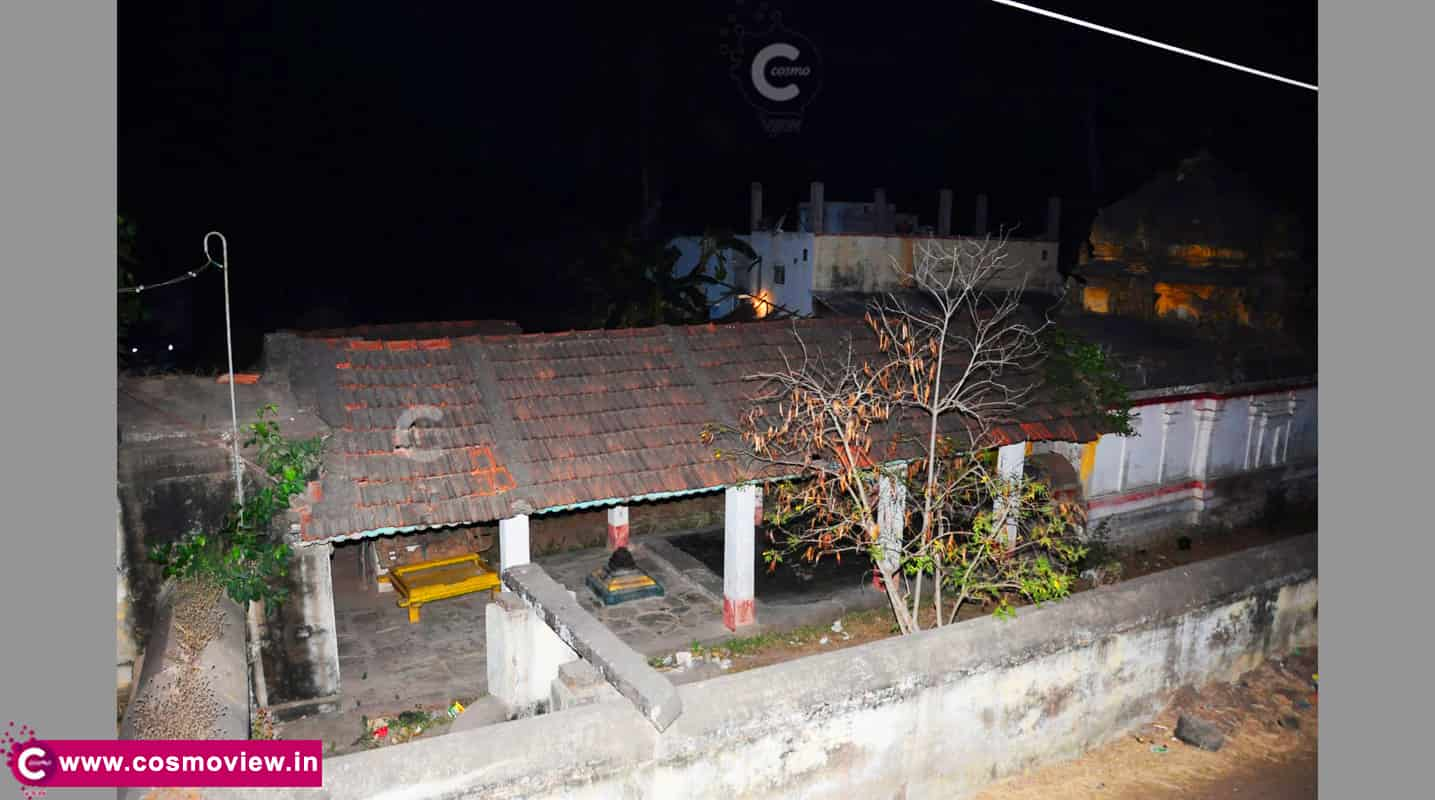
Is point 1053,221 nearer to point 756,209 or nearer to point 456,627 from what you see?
point 756,209

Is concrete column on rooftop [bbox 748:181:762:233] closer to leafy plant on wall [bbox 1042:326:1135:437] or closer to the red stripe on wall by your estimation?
leafy plant on wall [bbox 1042:326:1135:437]

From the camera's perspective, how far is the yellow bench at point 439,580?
12.1 metres

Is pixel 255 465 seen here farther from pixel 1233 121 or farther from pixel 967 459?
pixel 1233 121

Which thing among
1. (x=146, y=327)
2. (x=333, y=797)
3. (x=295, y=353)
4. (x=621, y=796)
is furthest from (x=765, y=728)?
(x=146, y=327)

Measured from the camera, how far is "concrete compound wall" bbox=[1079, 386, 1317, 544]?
1580 centimetres

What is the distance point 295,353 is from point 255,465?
6.69 ft

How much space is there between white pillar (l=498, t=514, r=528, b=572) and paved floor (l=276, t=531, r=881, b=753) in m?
1.66

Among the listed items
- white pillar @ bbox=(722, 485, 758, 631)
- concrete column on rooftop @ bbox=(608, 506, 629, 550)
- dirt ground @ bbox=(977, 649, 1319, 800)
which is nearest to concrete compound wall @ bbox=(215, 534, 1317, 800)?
dirt ground @ bbox=(977, 649, 1319, 800)

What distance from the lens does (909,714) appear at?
7.62 m

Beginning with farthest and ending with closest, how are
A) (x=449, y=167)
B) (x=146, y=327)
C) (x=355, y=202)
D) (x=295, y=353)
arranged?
(x=449, y=167)
(x=355, y=202)
(x=146, y=327)
(x=295, y=353)

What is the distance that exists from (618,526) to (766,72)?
A: 40.7 ft

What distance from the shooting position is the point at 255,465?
29.8 ft

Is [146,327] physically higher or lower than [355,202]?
lower

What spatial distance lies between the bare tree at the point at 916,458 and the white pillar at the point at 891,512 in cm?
4
